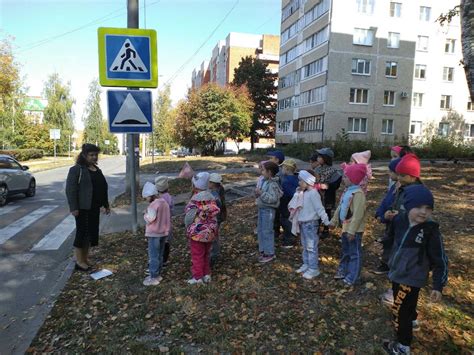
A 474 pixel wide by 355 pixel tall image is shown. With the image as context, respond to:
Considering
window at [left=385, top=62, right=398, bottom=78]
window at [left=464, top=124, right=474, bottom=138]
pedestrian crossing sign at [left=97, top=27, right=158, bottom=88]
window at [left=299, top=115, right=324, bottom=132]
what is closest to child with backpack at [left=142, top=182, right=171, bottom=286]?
pedestrian crossing sign at [left=97, top=27, right=158, bottom=88]

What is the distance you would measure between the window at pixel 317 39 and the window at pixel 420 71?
1074 cm

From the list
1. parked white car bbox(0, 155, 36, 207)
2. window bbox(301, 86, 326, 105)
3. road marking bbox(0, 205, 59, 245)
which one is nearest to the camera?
road marking bbox(0, 205, 59, 245)

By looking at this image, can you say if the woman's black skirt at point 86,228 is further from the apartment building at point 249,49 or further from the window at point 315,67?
the apartment building at point 249,49

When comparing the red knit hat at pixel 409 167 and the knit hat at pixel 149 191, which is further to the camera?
the knit hat at pixel 149 191

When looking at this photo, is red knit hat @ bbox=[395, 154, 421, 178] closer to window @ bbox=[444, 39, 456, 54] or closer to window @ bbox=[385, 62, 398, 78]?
window @ bbox=[385, 62, 398, 78]

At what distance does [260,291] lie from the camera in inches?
177

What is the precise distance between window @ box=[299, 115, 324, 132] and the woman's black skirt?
112ft

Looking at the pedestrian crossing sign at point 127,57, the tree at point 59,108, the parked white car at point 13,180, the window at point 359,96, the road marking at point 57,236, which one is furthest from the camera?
the tree at point 59,108

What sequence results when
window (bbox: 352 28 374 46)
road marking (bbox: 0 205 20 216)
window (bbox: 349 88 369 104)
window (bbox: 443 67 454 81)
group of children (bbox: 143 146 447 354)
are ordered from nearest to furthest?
group of children (bbox: 143 146 447 354)
road marking (bbox: 0 205 20 216)
window (bbox: 352 28 374 46)
window (bbox: 349 88 369 104)
window (bbox: 443 67 454 81)

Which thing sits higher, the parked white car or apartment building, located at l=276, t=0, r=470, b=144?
apartment building, located at l=276, t=0, r=470, b=144

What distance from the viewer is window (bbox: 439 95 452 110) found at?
4112 centimetres

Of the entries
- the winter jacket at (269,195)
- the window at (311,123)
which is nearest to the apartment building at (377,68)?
the window at (311,123)

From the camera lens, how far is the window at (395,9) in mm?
36625

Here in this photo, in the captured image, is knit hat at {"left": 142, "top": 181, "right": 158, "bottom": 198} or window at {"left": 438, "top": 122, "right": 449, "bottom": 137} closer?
knit hat at {"left": 142, "top": 181, "right": 158, "bottom": 198}
